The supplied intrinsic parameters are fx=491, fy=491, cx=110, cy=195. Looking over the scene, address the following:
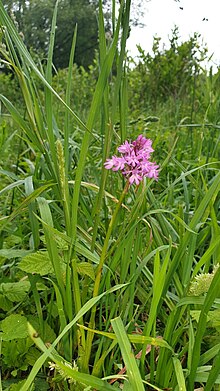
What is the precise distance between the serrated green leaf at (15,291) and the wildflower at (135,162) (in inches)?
12.9

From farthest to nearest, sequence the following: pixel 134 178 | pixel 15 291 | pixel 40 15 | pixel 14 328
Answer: pixel 40 15 → pixel 15 291 → pixel 14 328 → pixel 134 178

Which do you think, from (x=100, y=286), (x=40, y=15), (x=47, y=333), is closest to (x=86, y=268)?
(x=100, y=286)

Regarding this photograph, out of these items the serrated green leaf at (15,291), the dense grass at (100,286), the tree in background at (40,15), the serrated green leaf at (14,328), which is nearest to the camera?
the dense grass at (100,286)

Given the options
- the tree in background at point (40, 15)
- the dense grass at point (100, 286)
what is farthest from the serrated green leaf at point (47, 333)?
the tree in background at point (40, 15)

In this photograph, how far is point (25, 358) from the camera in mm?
833

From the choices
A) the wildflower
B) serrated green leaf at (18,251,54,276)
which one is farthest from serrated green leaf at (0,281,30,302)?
the wildflower

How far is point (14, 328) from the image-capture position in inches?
30.5

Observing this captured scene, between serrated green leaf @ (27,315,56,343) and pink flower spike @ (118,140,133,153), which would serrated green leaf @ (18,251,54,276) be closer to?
serrated green leaf @ (27,315,56,343)

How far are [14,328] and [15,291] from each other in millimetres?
121

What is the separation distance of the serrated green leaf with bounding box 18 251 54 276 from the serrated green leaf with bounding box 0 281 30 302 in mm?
128

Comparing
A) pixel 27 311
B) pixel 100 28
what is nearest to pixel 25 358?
pixel 27 311

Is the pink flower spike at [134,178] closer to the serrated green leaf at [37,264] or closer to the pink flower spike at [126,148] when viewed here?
the pink flower spike at [126,148]

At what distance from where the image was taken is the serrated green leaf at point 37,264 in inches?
30.0

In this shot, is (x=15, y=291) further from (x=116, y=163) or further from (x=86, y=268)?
(x=116, y=163)
